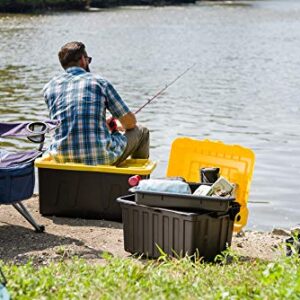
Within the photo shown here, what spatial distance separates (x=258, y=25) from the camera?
123 feet

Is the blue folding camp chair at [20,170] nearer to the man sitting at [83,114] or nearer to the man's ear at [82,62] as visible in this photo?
the man sitting at [83,114]

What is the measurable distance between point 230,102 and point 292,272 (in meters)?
10.8

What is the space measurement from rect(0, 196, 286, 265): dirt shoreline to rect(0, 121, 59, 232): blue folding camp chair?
171mm

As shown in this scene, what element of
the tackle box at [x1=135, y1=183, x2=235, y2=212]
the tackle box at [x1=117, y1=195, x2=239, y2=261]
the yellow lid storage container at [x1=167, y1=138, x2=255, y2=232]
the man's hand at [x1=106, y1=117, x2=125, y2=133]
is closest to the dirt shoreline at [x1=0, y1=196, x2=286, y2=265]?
the tackle box at [x1=117, y1=195, x2=239, y2=261]

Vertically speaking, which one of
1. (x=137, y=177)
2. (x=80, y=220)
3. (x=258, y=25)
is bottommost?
(x=258, y=25)

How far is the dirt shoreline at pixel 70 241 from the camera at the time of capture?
520cm

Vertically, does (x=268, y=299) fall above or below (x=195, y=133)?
above

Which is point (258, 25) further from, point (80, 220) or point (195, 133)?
point (80, 220)

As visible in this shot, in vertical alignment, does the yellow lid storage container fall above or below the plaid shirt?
below

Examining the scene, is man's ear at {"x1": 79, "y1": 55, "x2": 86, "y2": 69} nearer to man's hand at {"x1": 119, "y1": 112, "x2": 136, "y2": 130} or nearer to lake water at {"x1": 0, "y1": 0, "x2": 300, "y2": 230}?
man's hand at {"x1": 119, "y1": 112, "x2": 136, "y2": 130}

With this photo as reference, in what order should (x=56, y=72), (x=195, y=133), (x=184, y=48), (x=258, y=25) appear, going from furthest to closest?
(x=258, y=25), (x=184, y=48), (x=56, y=72), (x=195, y=133)

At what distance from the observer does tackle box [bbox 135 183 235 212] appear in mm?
4980

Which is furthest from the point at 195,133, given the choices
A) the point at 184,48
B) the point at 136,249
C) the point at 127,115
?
the point at 184,48

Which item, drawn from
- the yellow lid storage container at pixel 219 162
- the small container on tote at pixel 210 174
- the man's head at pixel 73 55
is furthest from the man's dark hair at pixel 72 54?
the small container on tote at pixel 210 174
